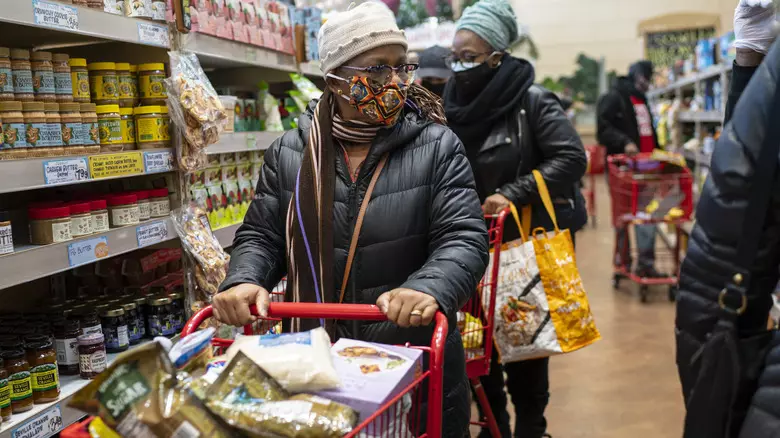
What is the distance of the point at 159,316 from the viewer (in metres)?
2.99

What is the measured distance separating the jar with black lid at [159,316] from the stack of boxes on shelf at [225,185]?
44 centimetres

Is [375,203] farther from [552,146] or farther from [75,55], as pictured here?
[75,55]

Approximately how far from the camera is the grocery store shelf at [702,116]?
21.1 feet

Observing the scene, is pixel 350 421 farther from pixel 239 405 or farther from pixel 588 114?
pixel 588 114

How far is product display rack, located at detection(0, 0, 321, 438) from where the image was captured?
7.10 feet

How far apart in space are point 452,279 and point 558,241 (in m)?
1.42

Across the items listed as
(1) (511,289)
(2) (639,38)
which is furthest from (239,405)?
(2) (639,38)

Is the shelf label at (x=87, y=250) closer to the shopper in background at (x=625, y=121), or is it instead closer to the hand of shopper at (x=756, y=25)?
the hand of shopper at (x=756, y=25)

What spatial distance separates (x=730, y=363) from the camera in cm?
139

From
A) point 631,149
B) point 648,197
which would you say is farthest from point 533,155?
point 631,149

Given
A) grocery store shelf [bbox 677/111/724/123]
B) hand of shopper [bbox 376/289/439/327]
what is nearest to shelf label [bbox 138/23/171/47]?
hand of shopper [bbox 376/289/439/327]

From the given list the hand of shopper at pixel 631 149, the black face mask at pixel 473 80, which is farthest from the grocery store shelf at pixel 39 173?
the hand of shopper at pixel 631 149

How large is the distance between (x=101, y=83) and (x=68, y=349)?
37.0 inches

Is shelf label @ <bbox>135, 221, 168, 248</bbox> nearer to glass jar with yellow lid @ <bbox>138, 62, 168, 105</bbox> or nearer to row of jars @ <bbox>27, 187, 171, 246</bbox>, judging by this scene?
row of jars @ <bbox>27, 187, 171, 246</bbox>
